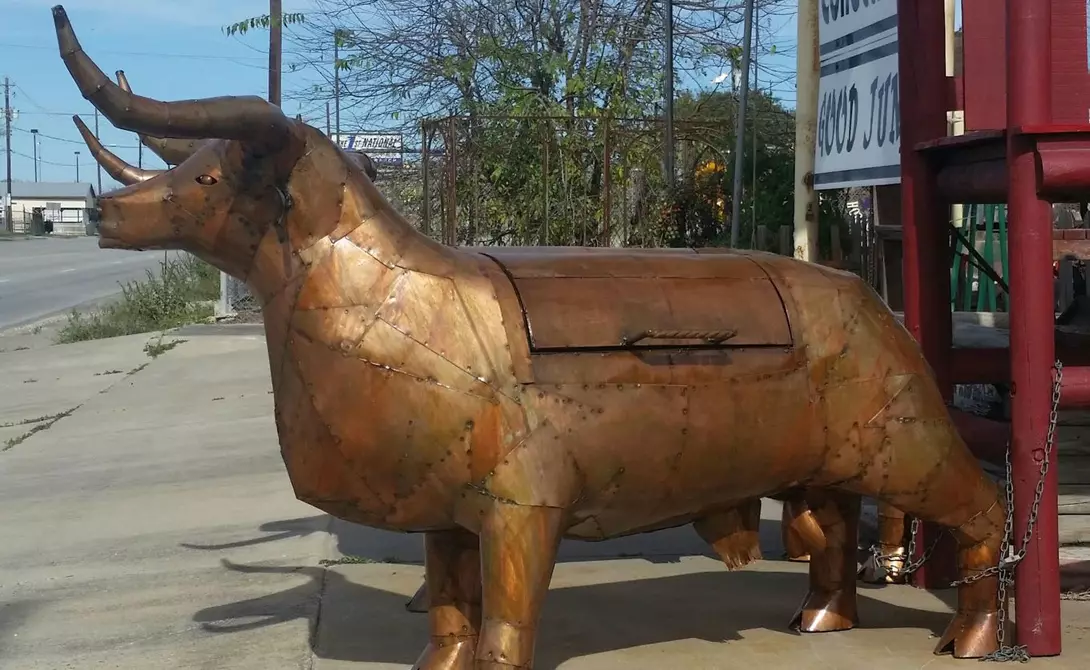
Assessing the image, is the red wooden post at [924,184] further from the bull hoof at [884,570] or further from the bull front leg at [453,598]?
the bull front leg at [453,598]

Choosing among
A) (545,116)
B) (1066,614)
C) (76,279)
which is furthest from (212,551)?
(76,279)

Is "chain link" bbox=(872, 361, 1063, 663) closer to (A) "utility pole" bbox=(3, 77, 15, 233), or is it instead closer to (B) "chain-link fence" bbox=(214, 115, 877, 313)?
(B) "chain-link fence" bbox=(214, 115, 877, 313)

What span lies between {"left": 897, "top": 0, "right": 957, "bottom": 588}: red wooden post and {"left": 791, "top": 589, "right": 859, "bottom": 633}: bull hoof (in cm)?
80

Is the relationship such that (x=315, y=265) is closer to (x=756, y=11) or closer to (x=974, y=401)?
(x=974, y=401)

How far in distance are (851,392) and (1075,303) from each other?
3.75 metres

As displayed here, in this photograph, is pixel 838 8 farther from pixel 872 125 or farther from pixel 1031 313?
pixel 1031 313

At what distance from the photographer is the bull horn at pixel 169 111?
307 centimetres

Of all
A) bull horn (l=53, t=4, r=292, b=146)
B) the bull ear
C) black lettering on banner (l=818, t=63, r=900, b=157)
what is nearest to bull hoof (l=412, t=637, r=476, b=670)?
the bull ear

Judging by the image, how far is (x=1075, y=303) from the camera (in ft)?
24.0

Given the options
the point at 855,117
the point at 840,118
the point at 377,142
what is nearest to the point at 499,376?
the point at 855,117

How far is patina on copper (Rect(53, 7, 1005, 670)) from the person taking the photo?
12.0 feet

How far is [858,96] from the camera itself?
6492 millimetres

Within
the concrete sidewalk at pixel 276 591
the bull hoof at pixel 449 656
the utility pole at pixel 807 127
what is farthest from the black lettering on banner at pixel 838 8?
the bull hoof at pixel 449 656

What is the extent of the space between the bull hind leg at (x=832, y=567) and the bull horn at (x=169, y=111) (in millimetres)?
2620
